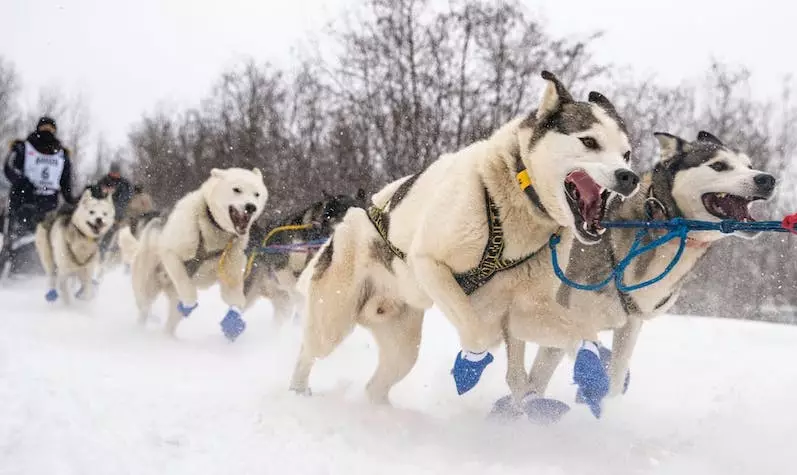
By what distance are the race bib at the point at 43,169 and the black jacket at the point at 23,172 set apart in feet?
0.14

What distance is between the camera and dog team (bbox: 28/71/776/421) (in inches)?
118

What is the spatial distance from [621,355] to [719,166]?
4.05 ft

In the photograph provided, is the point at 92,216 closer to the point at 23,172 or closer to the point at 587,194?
the point at 23,172

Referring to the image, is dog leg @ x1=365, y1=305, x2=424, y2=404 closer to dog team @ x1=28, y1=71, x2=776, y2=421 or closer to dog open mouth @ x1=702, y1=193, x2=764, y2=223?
dog team @ x1=28, y1=71, x2=776, y2=421

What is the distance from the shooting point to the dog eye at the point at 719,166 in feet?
12.2

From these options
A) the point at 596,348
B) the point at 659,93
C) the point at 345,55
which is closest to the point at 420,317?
the point at 596,348

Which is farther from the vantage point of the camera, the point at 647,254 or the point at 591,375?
the point at 647,254

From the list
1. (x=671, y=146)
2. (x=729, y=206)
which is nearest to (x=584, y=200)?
(x=729, y=206)

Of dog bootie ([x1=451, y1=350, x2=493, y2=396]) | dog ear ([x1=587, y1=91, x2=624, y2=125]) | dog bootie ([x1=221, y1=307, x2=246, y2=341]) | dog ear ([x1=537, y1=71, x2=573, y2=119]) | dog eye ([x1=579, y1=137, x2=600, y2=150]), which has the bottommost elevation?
dog bootie ([x1=221, y1=307, x2=246, y2=341])

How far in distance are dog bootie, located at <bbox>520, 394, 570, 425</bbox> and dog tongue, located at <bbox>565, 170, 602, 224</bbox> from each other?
118 centimetres

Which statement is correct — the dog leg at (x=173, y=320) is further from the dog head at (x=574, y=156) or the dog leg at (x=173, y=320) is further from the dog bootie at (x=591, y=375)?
the dog head at (x=574, y=156)

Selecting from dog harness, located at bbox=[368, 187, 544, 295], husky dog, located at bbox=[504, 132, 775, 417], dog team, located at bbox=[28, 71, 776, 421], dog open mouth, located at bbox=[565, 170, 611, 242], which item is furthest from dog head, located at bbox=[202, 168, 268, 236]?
dog open mouth, located at bbox=[565, 170, 611, 242]

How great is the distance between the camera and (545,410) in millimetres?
3609

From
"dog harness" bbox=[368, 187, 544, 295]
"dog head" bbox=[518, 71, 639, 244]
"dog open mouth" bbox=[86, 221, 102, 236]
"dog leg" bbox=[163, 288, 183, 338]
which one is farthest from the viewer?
"dog open mouth" bbox=[86, 221, 102, 236]
